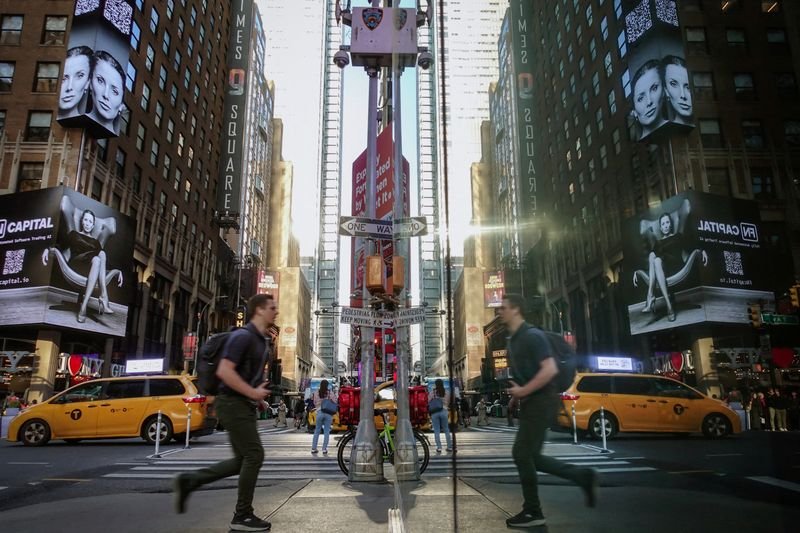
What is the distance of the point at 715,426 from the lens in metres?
2.38

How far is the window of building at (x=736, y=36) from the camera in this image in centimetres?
170

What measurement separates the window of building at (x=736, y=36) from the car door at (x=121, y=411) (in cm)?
1461

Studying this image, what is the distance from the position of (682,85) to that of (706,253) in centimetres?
65

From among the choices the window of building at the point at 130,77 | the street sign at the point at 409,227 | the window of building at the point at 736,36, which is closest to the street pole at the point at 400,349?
the street sign at the point at 409,227

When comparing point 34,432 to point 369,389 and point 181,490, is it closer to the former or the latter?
point 369,389

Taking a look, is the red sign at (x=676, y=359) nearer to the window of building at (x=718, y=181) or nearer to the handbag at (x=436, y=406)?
the window of building at (x=718, y=181)

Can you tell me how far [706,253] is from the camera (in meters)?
2.08

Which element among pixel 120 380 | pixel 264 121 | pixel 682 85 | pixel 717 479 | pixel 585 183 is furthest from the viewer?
pixel 264 121

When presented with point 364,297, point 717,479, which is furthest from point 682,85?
point 364,297

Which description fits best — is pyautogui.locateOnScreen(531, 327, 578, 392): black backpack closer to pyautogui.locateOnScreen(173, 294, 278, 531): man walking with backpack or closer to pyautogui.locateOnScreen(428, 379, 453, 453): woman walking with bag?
pyautogui.locateOnScreen(173, 294, 278, 531): man walking with backpack

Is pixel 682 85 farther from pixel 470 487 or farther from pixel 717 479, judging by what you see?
pixel 470 487

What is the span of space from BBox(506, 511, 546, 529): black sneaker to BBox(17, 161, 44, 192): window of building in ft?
102

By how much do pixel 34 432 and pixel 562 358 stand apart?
15100mm

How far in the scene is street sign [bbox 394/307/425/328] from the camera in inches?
316
